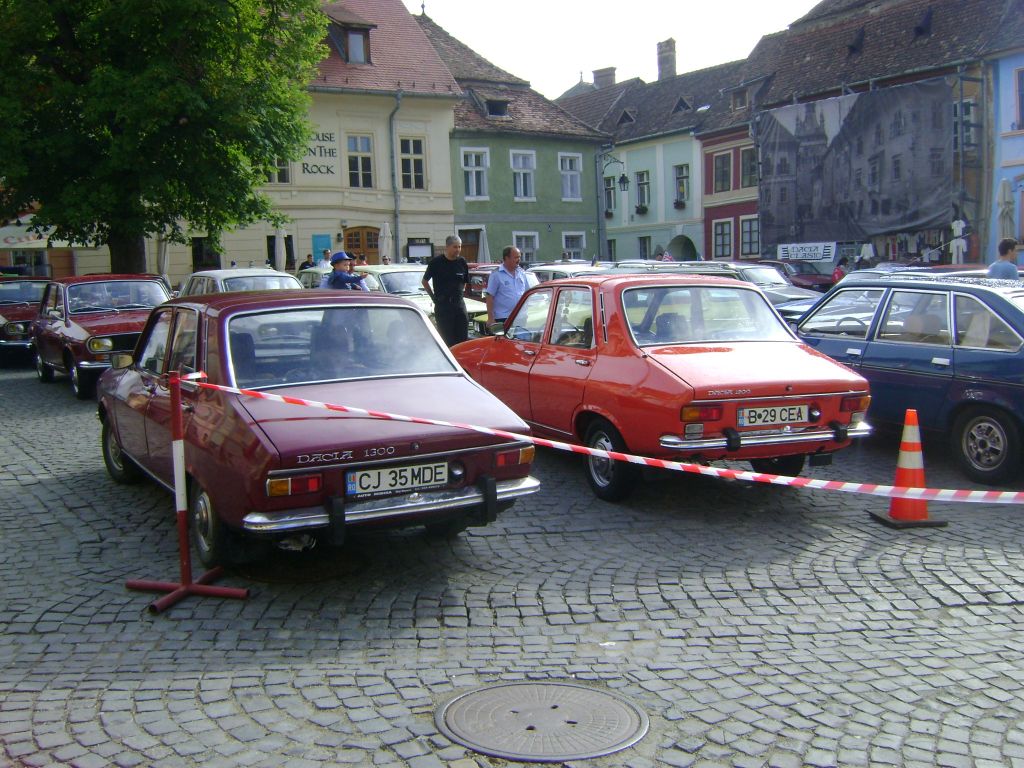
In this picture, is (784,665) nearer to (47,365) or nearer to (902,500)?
(902,500)

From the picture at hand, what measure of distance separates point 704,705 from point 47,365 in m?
13.7

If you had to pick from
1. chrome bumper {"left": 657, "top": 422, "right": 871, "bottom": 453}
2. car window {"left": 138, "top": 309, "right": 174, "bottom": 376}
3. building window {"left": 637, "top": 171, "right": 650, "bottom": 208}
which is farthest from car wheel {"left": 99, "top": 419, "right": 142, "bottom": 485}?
building window {"left": 637, "top": 171, "right": 650, "bottom": 208}

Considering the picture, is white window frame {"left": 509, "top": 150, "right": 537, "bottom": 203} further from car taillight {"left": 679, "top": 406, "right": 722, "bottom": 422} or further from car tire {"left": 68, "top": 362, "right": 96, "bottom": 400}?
car taillight {"left": 679, "top": 406, "right": 722, "bottom": 422}

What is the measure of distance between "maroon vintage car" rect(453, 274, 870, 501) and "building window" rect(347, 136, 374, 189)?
98.8 ft

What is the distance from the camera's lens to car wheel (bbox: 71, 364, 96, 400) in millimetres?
13438

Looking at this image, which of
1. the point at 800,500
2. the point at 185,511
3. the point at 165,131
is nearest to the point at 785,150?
the point at 165,131

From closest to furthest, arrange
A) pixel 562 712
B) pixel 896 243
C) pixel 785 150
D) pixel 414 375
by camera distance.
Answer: pixel 562 712, pixel 414 375, pixel 896 243, pixel 785 150

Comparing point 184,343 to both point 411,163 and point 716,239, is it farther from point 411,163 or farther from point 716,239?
point 716,239

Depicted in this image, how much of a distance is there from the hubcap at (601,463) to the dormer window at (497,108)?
37294mm

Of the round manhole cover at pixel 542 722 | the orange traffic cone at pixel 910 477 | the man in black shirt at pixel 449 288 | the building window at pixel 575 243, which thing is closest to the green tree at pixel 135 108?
the man in black shirt at pixel 449 288

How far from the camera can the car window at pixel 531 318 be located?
876 cm

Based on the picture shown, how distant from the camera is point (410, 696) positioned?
4.28 m

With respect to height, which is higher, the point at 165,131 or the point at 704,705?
the point at 165,131

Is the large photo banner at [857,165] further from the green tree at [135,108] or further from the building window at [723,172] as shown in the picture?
the green tree at [135,108]
